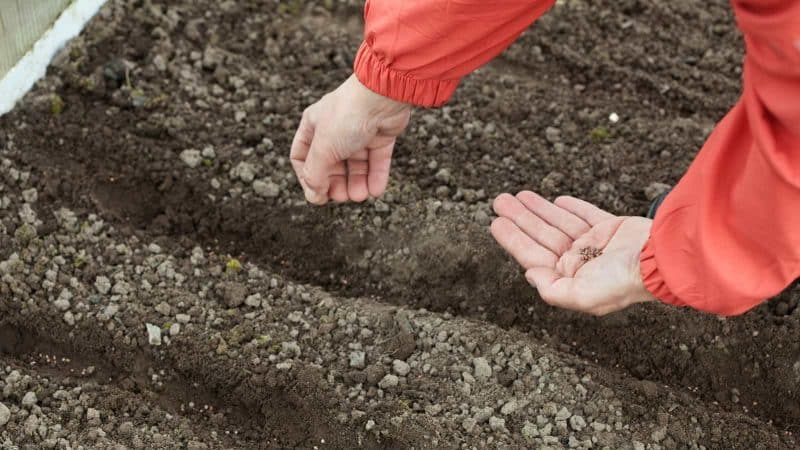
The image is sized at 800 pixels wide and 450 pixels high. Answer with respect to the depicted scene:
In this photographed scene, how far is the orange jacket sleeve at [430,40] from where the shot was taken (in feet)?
6.42

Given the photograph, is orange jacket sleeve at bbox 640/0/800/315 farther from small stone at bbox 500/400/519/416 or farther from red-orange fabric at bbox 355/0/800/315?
small stone at bbox 500/400/519/416

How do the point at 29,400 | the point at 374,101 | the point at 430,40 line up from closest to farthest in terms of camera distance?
the point at 430,40 < the point at 374,101 < the point at 29,400

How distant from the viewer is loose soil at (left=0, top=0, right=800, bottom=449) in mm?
2416

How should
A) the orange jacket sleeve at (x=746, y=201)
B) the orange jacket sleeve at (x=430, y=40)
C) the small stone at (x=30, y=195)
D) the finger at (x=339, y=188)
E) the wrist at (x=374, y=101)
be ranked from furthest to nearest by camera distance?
the small stone at (x=30, y=195), the finger at (x=339, y=188), the wrist at (x=374, y=101), the orange jacket sleeve at (x=430, y=40), the orange jacket sleeve at (x=746, y=201)

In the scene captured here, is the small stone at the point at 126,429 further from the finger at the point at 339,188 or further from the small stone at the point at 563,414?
the small stone at the point at 563,414

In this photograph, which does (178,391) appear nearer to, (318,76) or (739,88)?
(318,76)

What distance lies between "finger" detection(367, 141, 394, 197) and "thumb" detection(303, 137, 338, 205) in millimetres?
116

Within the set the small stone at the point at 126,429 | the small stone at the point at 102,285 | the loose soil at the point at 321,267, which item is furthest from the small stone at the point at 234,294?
the small stone at the point at 126,429

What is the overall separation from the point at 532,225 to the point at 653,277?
519 mm

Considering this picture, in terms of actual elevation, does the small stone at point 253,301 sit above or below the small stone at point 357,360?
below

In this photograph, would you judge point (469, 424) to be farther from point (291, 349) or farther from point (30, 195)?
point (30, 195)

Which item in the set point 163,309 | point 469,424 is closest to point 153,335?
point 163,309

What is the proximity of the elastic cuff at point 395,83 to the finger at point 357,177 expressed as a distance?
354 mm

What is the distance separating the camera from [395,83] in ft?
6.97
